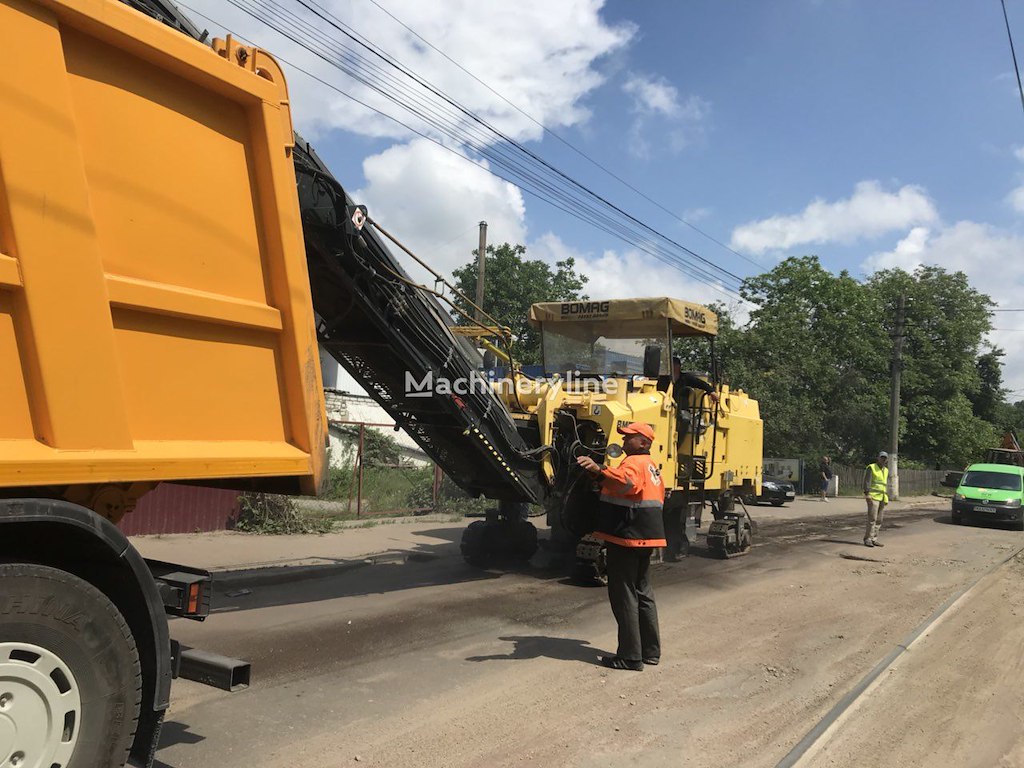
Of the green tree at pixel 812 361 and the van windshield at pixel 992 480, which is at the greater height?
the green tree at pixel 812 361

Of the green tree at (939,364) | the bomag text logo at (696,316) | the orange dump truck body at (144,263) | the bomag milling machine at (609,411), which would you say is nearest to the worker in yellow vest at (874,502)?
the bomag milling machine at (609,411)

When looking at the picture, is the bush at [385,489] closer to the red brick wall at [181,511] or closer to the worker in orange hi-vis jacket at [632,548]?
the red brick wall at [181,511]

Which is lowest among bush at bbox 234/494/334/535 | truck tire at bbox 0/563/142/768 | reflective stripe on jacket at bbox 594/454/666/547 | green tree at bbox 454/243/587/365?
bush at bbox 234/494/334/535

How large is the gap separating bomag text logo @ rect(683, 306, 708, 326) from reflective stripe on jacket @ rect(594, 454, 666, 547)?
3959 millimetres

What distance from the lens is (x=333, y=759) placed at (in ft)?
12.4

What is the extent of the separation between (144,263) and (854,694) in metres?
5.08

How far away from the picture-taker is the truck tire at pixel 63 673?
248cm

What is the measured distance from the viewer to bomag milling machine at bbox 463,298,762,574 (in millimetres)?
8211

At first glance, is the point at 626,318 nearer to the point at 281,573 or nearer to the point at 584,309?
Answer: the point at 584,309

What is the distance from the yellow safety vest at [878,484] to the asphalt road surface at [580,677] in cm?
440

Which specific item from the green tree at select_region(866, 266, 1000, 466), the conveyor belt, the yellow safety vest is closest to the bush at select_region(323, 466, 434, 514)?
the conveyor belt

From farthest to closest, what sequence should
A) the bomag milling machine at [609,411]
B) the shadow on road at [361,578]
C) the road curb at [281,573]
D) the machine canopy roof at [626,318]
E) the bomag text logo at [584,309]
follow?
the bomag text logo at [584,309] → the machine canopy roof at [626,318] → the bomag milling machine at [609,411] → the road curb at [281,573] → the shadow on road at [361,578]

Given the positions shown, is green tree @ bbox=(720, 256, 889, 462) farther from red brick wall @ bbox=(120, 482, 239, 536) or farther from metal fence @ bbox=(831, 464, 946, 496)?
red brick wall @ bbox=(120, 482, 239, 536)

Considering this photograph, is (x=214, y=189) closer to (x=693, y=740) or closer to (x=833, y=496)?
(x=693, y=740)
